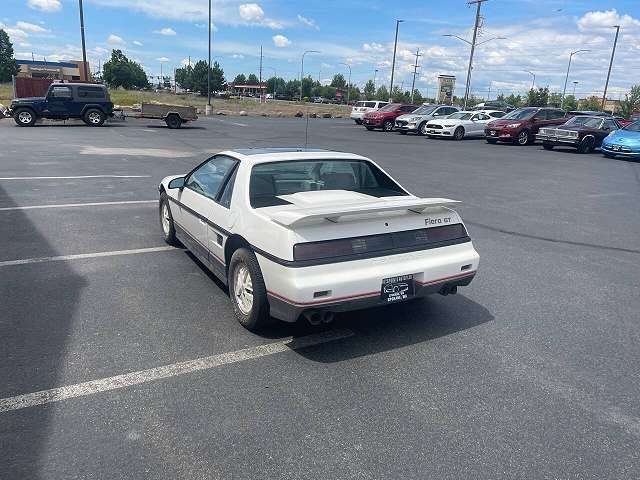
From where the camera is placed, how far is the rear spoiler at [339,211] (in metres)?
3.56

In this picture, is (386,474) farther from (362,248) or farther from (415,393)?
(362,248)

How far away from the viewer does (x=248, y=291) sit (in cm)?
402

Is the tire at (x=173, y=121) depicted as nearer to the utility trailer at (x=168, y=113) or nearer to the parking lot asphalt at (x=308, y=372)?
the utility trailer at (x=168, y=113)

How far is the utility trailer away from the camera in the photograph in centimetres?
2634

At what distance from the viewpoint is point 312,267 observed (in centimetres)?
355

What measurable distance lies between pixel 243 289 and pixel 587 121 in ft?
75.5

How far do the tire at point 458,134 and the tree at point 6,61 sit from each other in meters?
95.9

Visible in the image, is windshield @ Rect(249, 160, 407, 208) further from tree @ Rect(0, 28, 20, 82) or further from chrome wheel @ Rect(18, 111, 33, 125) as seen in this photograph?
tree @ Rect(0, 28, 20, 82)

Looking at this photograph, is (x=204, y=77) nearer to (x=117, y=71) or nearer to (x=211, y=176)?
(x=117, y=71)

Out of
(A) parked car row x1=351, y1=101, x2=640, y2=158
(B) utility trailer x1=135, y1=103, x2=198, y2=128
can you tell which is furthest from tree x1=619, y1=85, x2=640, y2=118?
(B) utility trailer x1=135, y1=103, x2=198, y2=128

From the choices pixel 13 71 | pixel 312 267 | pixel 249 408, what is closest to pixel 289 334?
pixel 312 267

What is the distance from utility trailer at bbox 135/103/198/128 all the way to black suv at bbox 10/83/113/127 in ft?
6.01

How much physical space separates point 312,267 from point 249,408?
1.05m

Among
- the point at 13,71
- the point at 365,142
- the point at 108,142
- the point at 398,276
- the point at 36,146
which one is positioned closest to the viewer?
the point at 398,276
